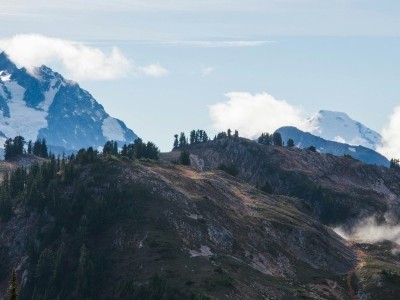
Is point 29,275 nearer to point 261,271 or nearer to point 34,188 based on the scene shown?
point 34,188

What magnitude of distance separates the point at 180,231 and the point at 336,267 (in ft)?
163

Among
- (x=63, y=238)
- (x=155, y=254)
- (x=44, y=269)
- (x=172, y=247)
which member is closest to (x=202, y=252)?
(x=172, y=247)

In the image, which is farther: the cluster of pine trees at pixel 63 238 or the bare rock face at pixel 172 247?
the cluster of pine trees at pixel 63 238

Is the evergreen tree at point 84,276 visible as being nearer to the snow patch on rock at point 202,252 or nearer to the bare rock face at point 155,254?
the bare rock face at point 155,254

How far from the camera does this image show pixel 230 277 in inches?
6063

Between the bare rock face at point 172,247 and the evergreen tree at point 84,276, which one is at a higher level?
the bare rock face at point 172,247

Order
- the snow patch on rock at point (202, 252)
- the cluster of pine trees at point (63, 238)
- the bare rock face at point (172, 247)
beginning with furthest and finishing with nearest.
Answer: the snow patch on rock at point (202, 252), the cluster of pine trees at point (63, 238), the bare rock face at point (172, 247)

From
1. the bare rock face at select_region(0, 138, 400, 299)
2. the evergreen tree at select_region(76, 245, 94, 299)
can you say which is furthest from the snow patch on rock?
the evergreen tree at select_region(76, 245, 94, 299)

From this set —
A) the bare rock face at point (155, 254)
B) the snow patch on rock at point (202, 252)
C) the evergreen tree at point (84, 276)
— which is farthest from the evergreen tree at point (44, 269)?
the snow patch on rock at point (202, 252)

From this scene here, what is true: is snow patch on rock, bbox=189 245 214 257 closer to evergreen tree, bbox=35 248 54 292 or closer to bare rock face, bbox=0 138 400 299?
bare rock face, bbox=0 138 400 299

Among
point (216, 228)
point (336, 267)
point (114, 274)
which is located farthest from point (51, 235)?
point (336, 267)

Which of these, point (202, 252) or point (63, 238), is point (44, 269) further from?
point (202, 252)

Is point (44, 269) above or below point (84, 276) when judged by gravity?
below

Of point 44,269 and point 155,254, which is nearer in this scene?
point 155,254
